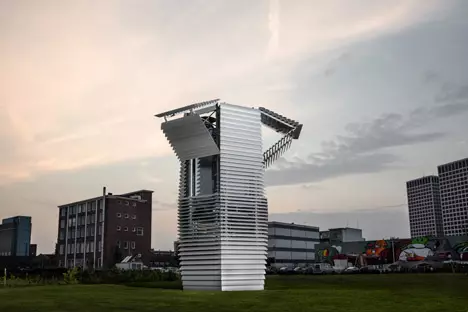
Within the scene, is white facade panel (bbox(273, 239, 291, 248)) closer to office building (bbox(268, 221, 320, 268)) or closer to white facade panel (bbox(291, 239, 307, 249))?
office building (bbox(268, 221, 320, 268))

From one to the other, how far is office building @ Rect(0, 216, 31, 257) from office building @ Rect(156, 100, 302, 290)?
100770mm

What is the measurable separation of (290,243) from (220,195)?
97.4 m

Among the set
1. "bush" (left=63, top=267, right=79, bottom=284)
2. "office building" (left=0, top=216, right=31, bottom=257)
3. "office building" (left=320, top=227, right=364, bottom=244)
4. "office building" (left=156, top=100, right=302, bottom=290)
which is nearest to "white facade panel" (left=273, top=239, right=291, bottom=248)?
"office building" (left=320, top=227, right=364, bottom=244)

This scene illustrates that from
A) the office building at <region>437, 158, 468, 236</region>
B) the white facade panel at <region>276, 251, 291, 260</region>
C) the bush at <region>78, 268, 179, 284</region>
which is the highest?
the office building at <region>437, 158, 468, 236</region>

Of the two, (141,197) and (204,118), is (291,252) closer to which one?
(141,197)

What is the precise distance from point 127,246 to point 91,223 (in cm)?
737

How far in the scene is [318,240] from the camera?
5266 inches

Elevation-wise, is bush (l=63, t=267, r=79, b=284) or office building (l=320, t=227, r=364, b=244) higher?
office building (l=320, t=227, r=364, b=244)

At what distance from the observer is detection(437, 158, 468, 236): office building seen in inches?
7146

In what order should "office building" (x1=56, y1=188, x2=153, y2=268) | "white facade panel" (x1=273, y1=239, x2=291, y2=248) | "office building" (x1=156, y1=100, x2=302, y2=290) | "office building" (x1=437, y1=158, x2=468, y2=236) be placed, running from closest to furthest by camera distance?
"office building" (x1=156, y1=100, x2=302, y2=290) → "office building" (x1=56, y1=188, x2=153, y2=268) → "white facade panel" (x1=273, y1=239, x2=291, y2=248) → "office building" (x1=437, y1=158, x2=468, y2=236)

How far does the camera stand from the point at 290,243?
401 ft

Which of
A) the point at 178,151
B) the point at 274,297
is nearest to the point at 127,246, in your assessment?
the point at 178,151

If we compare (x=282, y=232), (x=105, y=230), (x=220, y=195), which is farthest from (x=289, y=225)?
(x=220, y=195)

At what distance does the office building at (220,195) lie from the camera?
2769cm
